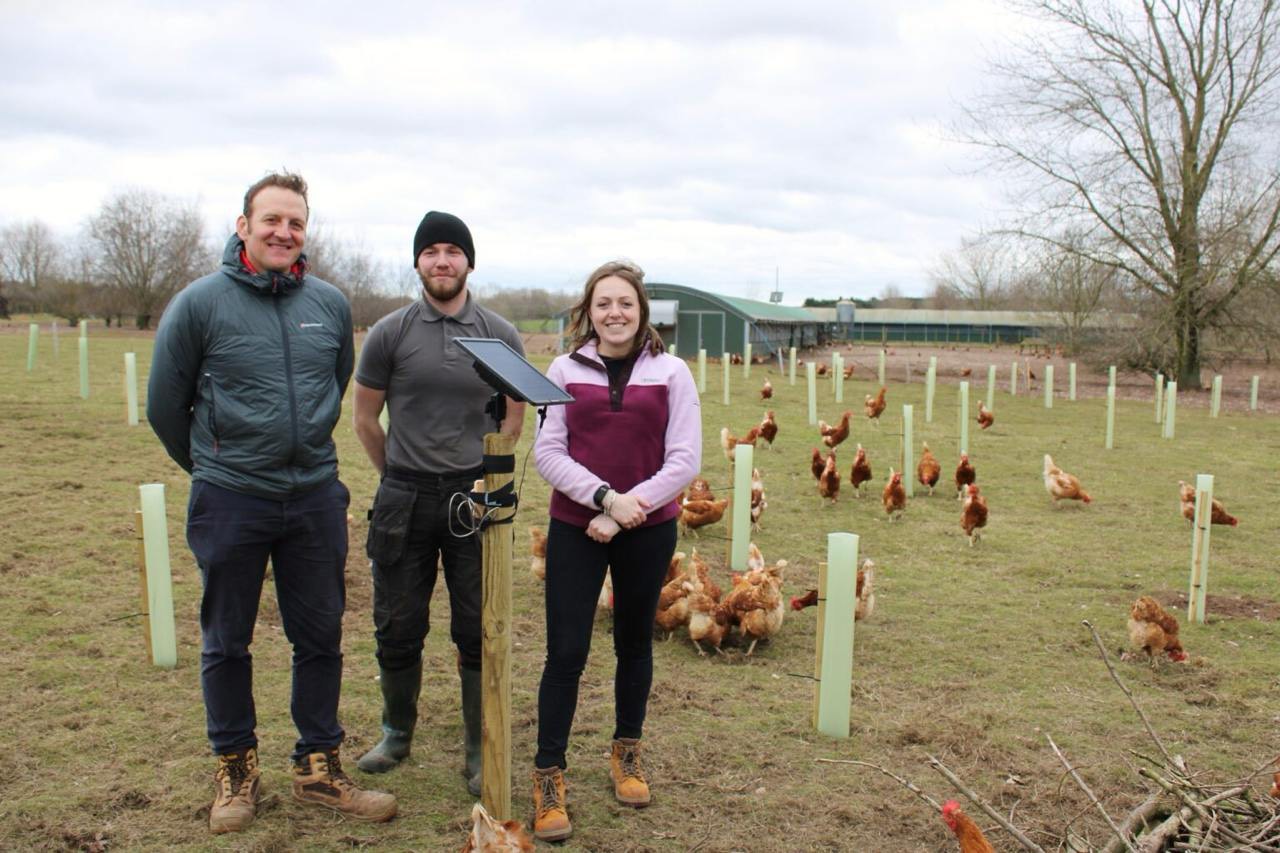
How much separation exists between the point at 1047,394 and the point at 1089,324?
14058 millimetres

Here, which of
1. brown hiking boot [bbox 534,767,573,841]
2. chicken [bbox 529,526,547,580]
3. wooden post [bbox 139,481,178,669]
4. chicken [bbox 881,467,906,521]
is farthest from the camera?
chicken [bbox 881,467,906,521]

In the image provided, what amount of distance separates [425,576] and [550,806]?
95 centimetres

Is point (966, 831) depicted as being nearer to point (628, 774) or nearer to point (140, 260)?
point (628, 774)

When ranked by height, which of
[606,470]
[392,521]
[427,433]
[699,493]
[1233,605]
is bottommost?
[1233,605]

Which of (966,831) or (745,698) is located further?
(745,698)

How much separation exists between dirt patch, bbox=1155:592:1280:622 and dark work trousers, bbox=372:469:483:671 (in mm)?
5198

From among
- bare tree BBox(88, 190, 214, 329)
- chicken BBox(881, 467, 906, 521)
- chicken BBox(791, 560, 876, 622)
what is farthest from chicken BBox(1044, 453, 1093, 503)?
bare tree BBox(88, 190, 214, 329)

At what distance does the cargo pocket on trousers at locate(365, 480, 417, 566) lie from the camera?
3461mm

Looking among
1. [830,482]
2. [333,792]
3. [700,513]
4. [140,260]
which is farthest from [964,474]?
[140,260]

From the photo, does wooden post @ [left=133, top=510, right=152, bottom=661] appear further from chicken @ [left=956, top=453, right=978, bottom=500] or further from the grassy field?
chicken @ [left=956, top=453, right=978, bottom=500]

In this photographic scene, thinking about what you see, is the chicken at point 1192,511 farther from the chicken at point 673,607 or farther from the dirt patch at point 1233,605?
the chicken at point 673,607

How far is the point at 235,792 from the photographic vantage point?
3260 millimetres

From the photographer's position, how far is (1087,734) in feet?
14.2

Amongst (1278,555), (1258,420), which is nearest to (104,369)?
(1278,555)
